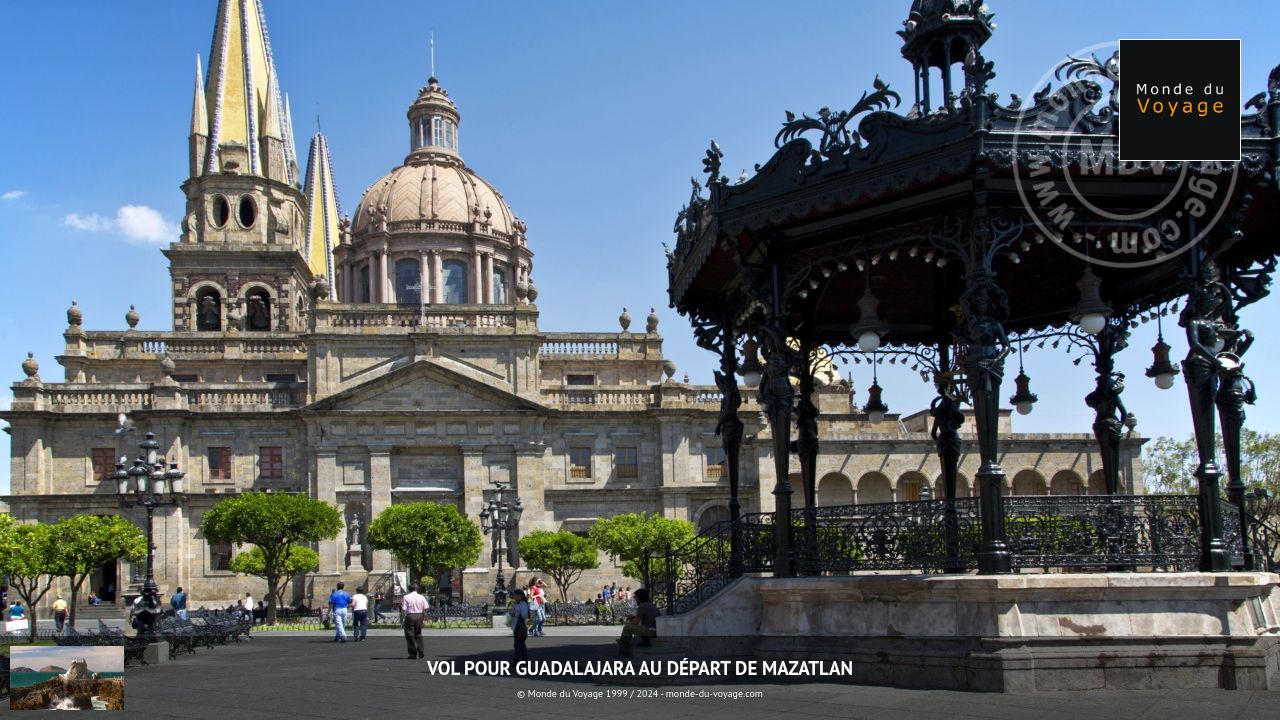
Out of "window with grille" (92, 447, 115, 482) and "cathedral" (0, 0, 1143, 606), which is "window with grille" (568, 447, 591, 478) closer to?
"cathedral" (0, 0, 1143, 606)

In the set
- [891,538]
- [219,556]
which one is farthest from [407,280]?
[891,538]

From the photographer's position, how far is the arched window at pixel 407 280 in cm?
5697

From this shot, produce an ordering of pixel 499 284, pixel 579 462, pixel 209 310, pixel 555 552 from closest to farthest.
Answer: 1. pixel 555 552
2. pixel 579 462
3. pixel 209 310
4. pixel 499 284

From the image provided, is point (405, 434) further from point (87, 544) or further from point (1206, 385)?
point (1206, 385)

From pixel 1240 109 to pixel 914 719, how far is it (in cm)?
614

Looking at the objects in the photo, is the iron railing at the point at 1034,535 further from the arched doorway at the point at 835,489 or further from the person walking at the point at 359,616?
the arched doorway at the point at 835,489

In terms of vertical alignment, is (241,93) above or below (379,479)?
above

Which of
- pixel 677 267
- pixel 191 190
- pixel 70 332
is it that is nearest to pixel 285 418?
pixel 70 332

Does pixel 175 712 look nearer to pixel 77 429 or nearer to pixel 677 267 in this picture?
pixel 677 267

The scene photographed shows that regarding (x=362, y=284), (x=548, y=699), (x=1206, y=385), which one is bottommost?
(x=548, y=699)

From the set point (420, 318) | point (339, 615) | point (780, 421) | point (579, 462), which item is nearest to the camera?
point (780, 421)

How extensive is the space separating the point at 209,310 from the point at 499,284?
1382cm

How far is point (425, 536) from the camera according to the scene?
39125mm

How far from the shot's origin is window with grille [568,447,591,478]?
159 ft
